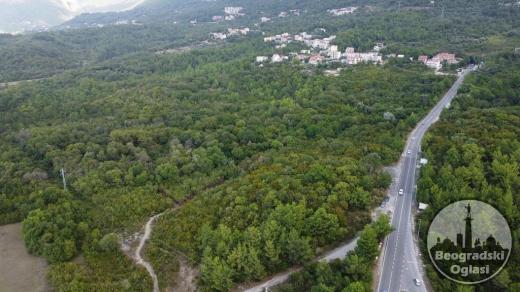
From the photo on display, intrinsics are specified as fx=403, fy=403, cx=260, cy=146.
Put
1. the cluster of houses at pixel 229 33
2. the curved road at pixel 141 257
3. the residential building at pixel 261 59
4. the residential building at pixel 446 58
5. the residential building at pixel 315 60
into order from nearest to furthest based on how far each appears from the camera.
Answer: the curved road at pixel 141 257
the residential building at pixel 446 58
the residential building at pixel 315 60
the residential building at pixel 261 59
the cluster of houses at pixel 229 33

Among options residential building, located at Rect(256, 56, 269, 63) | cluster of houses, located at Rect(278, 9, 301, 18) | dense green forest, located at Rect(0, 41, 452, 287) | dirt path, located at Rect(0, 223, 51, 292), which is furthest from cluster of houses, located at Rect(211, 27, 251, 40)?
dirt path, located at Rect(0, 223, 51, 292)

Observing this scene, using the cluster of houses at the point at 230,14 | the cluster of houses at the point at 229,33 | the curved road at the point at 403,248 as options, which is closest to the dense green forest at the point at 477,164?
the curved road at the point at 403,248

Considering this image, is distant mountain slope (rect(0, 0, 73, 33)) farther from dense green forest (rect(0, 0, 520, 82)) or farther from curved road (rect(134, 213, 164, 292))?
curved road (rect(134, 213, 164, 292))

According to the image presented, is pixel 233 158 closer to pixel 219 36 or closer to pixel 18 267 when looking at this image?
pixel 18 267

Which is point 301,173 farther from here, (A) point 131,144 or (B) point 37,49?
(B) point 37,49

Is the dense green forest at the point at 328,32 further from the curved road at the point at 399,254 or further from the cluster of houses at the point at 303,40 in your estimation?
the curved road at the point at 399,254

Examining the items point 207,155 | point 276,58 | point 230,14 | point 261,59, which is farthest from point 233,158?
point 230,14
